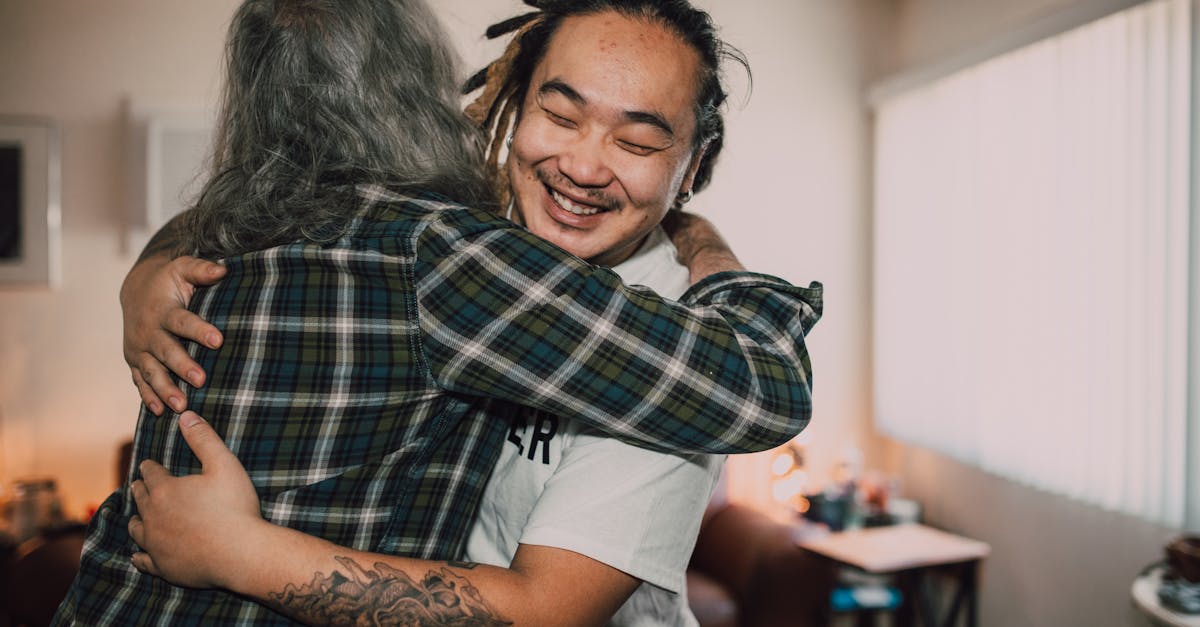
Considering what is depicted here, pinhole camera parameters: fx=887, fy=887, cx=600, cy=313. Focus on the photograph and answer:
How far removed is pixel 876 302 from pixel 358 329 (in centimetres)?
383

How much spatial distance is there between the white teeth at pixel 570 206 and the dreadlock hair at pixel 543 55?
0.13m

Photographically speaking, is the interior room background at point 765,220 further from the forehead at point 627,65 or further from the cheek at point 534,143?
the cheek at point 534,143

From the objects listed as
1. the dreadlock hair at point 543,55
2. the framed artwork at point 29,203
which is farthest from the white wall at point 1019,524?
the framed artwork at point 29,203

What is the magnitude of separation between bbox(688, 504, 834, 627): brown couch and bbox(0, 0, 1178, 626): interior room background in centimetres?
8

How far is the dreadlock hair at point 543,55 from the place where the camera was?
1198mm

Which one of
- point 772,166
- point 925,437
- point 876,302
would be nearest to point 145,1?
point 772,166

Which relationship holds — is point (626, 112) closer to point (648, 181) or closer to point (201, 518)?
point (648, 181)

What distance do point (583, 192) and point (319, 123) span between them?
1.14ft

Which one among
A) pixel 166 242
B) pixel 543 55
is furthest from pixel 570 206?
pixel 166 242

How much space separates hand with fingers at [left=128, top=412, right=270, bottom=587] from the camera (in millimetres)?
895

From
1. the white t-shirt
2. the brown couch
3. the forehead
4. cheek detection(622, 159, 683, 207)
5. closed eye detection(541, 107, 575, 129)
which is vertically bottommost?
the brown couch

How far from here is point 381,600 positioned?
89 centimetres

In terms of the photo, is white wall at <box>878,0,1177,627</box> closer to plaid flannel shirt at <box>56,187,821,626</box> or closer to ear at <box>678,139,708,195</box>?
ear at <box>678,139,708,195</box>

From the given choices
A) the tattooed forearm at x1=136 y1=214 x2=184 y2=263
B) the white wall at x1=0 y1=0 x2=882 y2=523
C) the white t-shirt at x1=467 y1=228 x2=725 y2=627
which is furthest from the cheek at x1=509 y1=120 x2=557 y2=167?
the white wall at x1=0 y1=0 x2=882 y2=523
